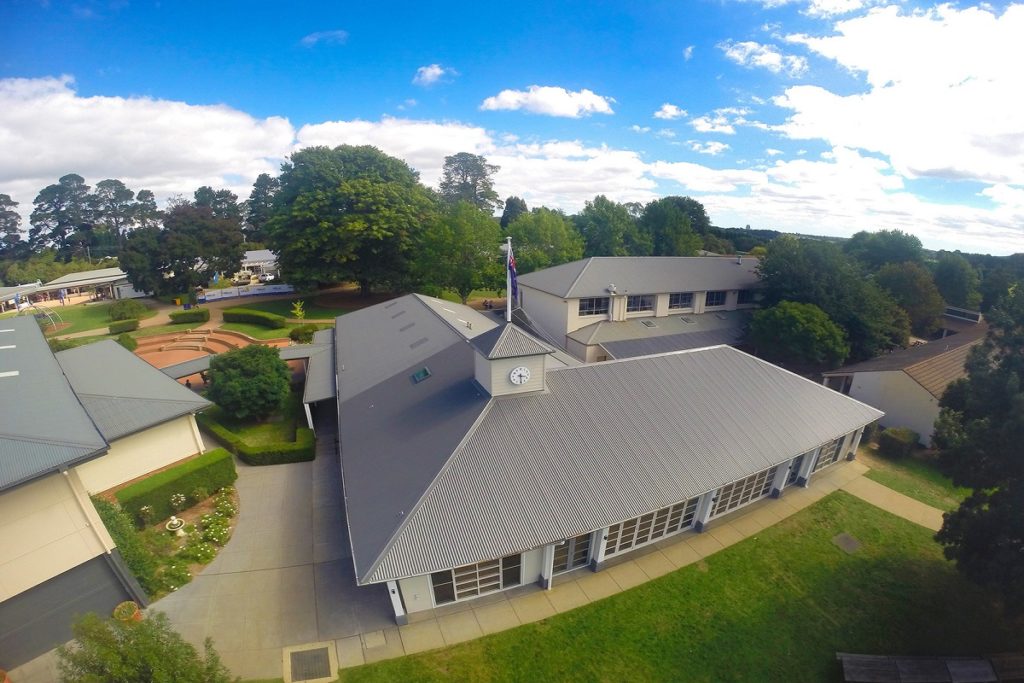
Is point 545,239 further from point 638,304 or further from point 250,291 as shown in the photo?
point 250,291

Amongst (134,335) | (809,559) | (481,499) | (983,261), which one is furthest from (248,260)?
(983,261)

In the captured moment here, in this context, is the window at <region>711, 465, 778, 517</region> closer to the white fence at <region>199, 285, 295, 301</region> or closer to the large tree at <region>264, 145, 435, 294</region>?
the large tree at <region>264, 145, 435, 294</region>

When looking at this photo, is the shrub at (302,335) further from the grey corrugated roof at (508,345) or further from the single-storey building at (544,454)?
the grey corrugated roof at (508,345)

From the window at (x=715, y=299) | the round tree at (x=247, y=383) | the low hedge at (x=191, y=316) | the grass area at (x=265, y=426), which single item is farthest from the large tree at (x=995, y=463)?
the low hedge at (x=191, y=316)

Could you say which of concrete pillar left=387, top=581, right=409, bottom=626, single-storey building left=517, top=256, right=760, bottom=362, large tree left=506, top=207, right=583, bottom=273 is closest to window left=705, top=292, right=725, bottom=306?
single-storey building left=517, top=256, right=760, bottom=362

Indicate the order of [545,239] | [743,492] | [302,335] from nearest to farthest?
[743,492]
[302,335]
[545,239]

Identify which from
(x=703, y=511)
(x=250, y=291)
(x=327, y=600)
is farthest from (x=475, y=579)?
(x=250, y=291)
